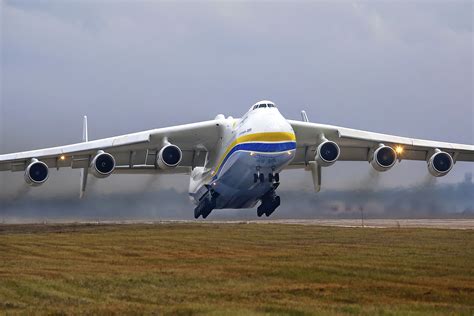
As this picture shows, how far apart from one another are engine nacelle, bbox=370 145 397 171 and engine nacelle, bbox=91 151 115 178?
31.7 ft

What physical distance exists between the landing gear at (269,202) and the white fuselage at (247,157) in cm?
36

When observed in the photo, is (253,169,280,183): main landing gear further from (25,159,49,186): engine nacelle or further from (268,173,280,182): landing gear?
(25,159,49,186): engine nacelle

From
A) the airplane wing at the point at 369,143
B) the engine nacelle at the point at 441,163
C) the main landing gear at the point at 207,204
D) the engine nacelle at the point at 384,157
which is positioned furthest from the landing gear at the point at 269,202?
the engine nacelle at the point at 441,163

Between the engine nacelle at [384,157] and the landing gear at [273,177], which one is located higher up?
the engine nacelle at [384,157]

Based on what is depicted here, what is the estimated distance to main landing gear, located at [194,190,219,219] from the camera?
31531 millimetres

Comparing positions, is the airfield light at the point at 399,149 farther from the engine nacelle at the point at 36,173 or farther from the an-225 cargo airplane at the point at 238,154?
the engine nacelle at the point at 36,173

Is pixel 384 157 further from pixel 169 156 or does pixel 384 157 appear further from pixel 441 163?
pixel 169 156

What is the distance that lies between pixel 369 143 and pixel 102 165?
10.5 metres

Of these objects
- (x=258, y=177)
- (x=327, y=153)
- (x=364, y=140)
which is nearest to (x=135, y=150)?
(x=258, y=177)

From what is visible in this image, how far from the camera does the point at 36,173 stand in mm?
28266

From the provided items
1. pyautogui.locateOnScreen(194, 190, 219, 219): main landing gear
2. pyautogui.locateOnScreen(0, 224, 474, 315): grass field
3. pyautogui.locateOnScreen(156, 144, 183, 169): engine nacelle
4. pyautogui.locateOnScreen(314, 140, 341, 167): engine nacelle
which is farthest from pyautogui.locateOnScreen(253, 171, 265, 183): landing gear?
pyautogui.locateOnScreen(0, 224, 474, 315): grass field

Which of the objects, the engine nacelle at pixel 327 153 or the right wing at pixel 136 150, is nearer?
the engine nacelle at pixel 327 153

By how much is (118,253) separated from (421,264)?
759cm

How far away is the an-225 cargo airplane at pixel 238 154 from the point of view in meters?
27.6
